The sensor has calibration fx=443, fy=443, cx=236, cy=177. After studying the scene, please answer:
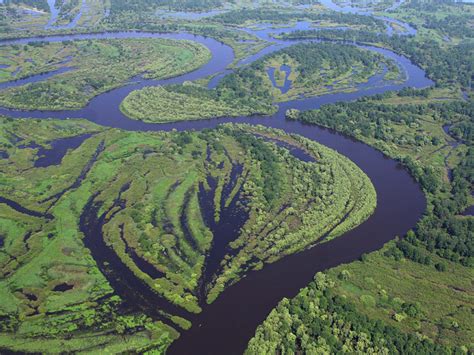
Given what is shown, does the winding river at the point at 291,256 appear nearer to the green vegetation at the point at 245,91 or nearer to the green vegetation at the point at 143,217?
the green vegetation at the point at 143,217

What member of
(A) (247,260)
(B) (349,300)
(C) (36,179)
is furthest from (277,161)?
(C) (36,179)

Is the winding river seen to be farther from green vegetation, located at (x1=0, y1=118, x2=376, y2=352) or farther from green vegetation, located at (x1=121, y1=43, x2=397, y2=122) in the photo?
green vegetation, located at (x1=121, y1=43, x2=397, y2=122)

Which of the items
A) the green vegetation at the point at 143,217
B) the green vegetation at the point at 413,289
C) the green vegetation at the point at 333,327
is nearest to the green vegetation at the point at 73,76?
the green vegetation at the point at 143,217

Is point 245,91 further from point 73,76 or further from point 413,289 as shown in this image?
point 413,289

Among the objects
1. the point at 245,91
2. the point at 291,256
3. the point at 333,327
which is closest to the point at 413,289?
the point at 333,327

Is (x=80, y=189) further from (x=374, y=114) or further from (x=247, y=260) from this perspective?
(x=374, y=114)

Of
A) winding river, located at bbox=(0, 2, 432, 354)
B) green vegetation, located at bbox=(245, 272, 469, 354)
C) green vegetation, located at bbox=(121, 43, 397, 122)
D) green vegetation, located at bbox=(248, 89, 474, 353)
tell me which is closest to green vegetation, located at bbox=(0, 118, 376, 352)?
winding river, located at bbox=(0, 2, 432, 354)

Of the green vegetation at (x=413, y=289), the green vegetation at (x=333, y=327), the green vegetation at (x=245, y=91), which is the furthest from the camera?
the green vegetation at (x=245, y=91)
